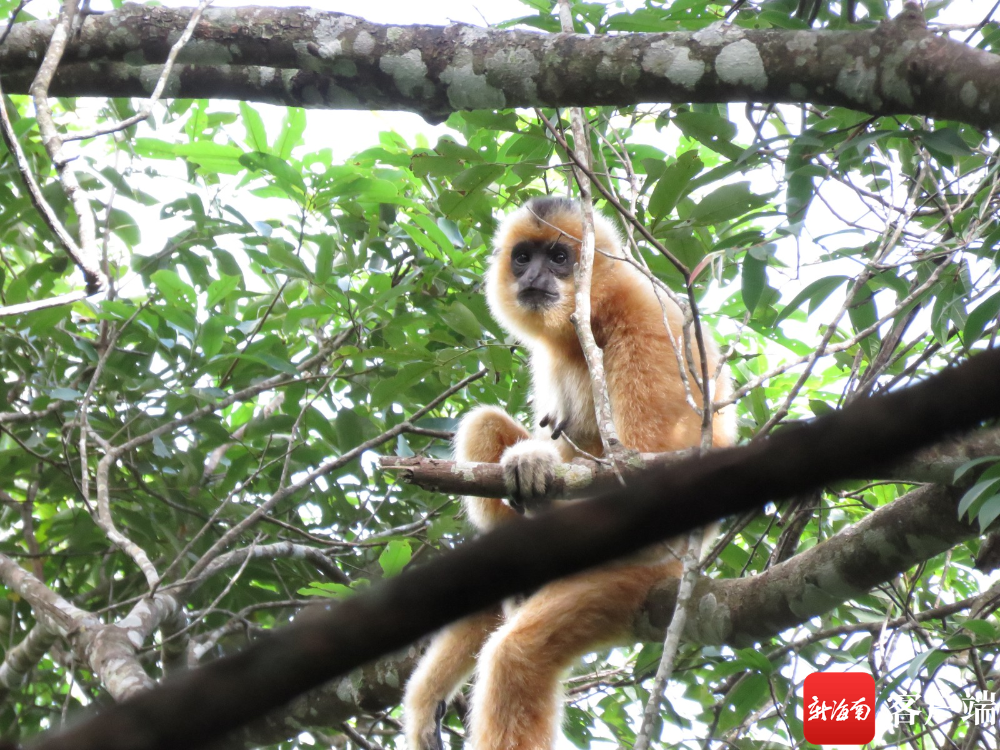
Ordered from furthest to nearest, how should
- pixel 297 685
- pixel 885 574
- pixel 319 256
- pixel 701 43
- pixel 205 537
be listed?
pixel 205 537 → pixel 319 256 → pixel 701 43 → pixel 885 574 → pixel 297 685

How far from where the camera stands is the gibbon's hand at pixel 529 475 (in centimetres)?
345

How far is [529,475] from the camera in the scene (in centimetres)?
360

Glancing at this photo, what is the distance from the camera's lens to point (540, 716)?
3.61m

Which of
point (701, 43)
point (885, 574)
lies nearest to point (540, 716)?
point (885, 574)

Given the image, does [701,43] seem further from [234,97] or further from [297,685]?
[297,685]

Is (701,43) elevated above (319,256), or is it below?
above

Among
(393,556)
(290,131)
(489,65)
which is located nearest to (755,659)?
(393,556)

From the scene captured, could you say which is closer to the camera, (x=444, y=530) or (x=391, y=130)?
(x=444, y=530)

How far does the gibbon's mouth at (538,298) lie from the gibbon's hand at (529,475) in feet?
4.34

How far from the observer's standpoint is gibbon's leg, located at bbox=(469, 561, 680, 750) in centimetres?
359

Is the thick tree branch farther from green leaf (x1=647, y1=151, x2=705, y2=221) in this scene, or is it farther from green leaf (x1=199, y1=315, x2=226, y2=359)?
green leaf (x1=199, y1=315, x2=226, y2=359)

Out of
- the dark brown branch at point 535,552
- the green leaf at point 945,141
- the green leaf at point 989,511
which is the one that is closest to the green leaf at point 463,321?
the green leaf at point 945,141

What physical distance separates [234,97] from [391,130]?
58.6 inches

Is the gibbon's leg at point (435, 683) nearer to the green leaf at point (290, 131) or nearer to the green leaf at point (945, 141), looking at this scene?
the green leaf at point (290, 131)
